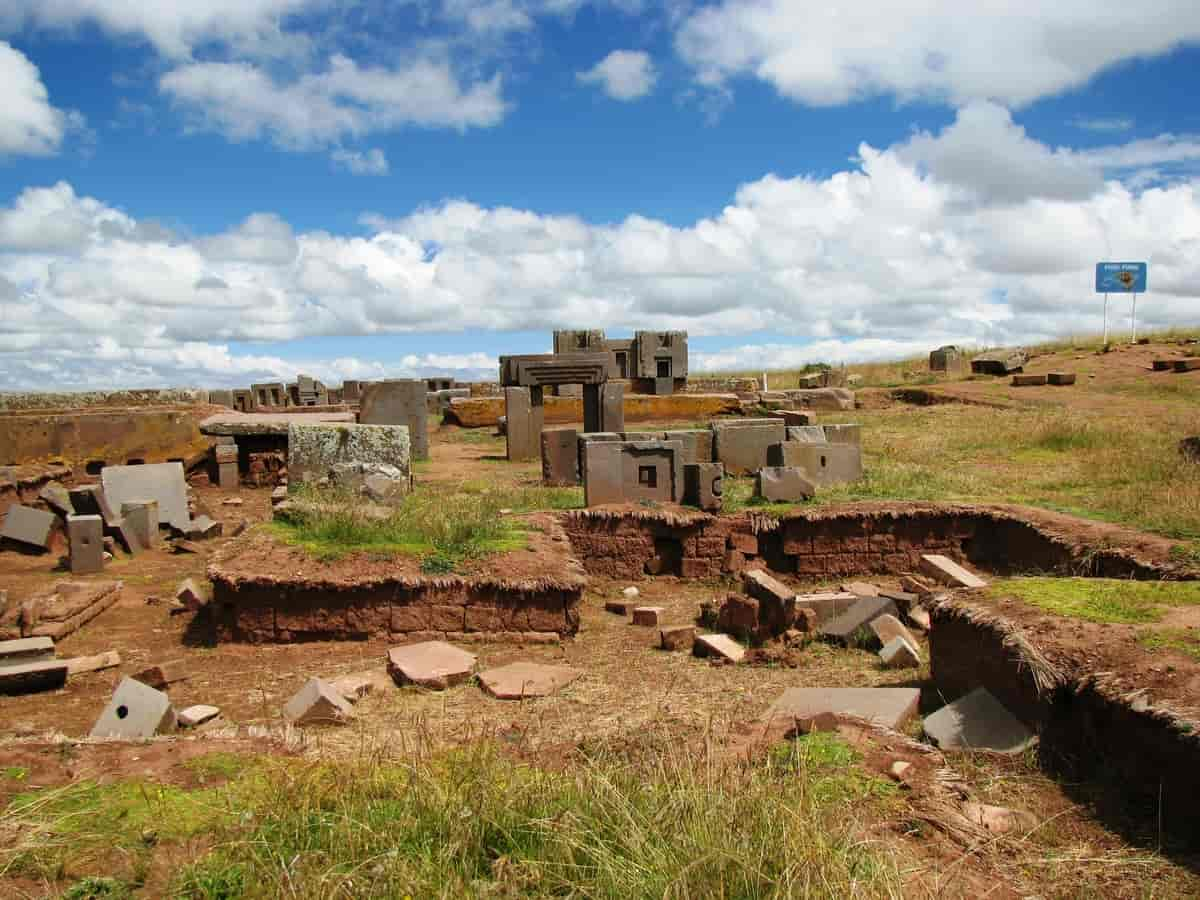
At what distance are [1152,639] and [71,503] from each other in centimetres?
1132

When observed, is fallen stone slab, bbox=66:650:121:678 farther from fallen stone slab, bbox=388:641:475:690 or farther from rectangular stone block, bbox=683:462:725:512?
rectangular stone block, bbox=683:462:725:512

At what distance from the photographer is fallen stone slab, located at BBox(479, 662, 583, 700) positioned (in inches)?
263

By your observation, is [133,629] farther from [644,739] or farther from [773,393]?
[773,393]

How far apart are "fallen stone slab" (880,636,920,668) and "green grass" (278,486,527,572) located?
3484mm

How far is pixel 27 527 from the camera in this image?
11.1m

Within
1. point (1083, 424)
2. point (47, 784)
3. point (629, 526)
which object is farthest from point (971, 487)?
point (47, 784)

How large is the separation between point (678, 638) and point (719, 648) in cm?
52

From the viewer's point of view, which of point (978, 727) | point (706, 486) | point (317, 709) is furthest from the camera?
point (706, 486)

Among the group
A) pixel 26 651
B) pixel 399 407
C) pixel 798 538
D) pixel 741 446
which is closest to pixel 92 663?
pixel 26 651

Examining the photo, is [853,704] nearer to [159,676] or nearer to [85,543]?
[159,676]

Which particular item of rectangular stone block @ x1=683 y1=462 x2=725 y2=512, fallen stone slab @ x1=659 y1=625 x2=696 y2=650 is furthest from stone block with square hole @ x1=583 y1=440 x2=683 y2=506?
fallen stone slab @ x1=659 y1=625 x2=696 y2=650

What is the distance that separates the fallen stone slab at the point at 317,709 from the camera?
5.99m

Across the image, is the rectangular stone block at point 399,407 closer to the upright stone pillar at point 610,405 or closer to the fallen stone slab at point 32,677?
the upright stone pillar at point 610,405

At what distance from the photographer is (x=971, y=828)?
4113 millimetres
